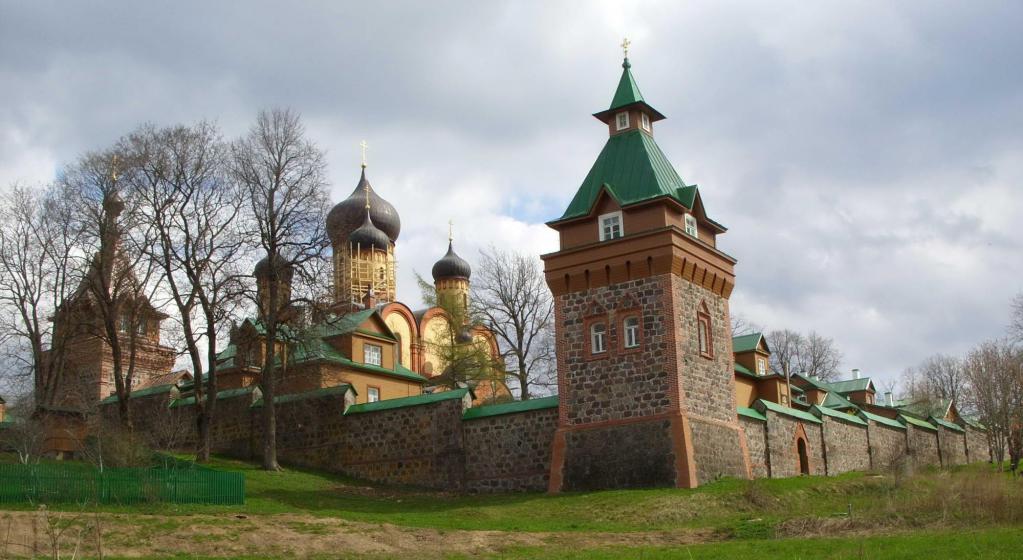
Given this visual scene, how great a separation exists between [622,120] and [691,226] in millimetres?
4263

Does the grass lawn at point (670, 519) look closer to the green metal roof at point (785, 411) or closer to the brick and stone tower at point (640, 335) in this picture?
the brick and stone tower at point (640, 335)

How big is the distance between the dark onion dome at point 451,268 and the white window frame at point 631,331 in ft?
122

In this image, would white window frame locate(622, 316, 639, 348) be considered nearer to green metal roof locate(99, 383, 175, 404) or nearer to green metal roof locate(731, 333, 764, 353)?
green metal roof locate(99, 383, 175, 404)

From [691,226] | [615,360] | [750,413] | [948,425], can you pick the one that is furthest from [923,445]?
[615,360]

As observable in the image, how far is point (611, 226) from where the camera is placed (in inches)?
1251

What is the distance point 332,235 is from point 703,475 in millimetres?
14323

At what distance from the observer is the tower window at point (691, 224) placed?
32.1 metres

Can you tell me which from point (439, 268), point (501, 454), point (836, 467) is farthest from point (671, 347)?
point (439, 268)

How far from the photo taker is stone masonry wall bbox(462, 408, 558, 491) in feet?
104

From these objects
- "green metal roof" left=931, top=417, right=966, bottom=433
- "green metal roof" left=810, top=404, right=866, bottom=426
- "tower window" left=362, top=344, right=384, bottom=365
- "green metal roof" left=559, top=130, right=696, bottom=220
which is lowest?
"green metal roof" left=931, top=417, right=966, bottom=433

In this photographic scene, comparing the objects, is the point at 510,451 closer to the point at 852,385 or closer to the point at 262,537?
the point at 262,537

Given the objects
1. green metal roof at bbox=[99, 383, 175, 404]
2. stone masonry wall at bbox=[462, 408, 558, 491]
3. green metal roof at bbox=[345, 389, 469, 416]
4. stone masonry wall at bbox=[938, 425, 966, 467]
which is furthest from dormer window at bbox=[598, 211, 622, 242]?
stone masonry wall at bbox=[938, 425, 966, 467]

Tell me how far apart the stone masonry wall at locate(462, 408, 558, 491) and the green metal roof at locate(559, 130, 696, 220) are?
20.5 ft

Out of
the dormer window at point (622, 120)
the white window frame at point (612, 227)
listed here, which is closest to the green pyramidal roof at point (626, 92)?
the dormer window at point (622, 120)
